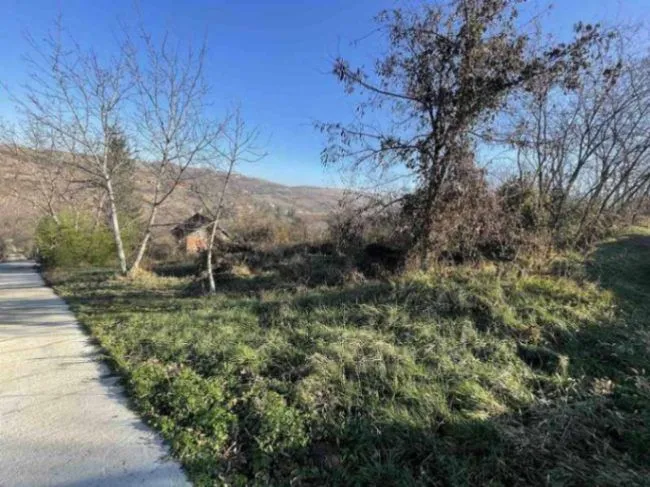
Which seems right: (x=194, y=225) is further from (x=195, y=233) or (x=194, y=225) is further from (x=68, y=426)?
(x=68, y=426)

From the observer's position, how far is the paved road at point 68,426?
2369 millimetres

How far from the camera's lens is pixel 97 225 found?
15531 mm

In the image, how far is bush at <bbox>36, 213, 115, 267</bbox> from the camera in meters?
13.7

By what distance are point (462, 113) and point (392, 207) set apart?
1.90m

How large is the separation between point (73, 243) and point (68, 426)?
13147 millimetres

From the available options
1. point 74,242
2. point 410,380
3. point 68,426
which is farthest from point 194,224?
point 410,380

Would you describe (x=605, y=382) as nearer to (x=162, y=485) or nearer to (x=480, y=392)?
(x=480, y=392)

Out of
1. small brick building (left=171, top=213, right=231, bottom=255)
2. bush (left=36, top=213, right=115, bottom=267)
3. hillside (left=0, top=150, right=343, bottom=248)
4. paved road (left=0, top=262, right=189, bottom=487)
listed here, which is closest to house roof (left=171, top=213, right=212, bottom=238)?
small brick building (left=171, top=213, right=231, bottom=255)

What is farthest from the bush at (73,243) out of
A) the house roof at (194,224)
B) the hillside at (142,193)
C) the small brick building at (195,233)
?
the house roof at (194,224)

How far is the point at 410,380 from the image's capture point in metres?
3.29

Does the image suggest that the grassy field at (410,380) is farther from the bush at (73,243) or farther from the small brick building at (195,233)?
the bush at (73,243)

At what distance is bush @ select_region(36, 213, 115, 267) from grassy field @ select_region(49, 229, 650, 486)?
30.9 ft

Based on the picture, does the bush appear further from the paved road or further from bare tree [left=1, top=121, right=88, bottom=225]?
the paved road

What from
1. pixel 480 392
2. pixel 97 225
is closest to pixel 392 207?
pixel 480 392
